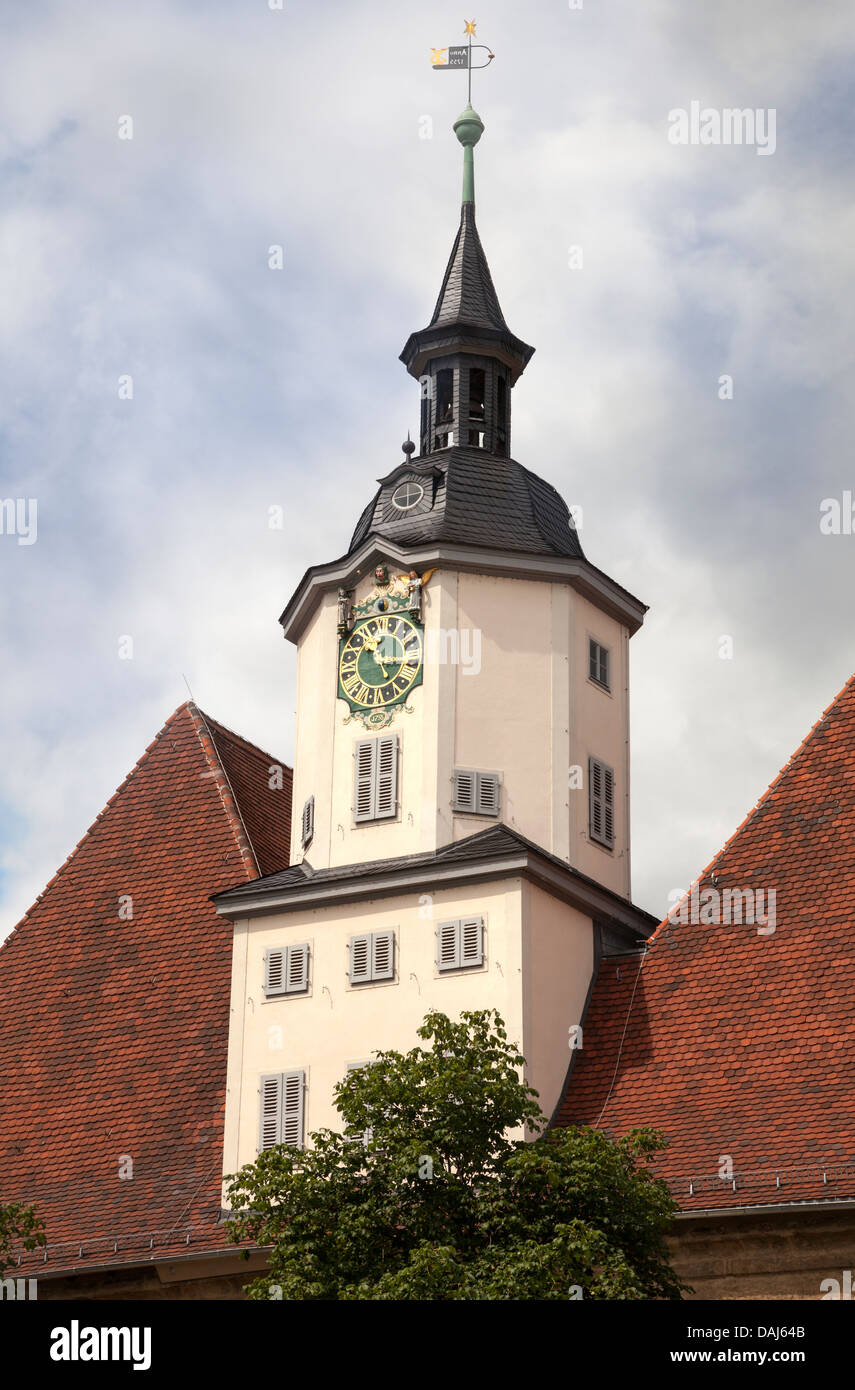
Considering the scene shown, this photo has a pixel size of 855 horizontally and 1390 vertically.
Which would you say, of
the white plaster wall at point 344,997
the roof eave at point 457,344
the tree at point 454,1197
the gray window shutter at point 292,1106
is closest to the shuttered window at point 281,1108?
the gray window shutter at point 292,1106

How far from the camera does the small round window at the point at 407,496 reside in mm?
31688

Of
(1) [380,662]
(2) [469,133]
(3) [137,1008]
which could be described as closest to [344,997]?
(1) [380,662]

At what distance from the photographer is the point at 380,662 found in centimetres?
3059

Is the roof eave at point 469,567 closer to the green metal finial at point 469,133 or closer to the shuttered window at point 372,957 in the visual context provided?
the shuttered window at point 372,957

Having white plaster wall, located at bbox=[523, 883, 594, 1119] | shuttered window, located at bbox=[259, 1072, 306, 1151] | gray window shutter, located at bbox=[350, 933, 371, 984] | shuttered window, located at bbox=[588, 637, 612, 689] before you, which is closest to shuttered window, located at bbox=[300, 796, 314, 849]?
gray window shutter, located at bbox=[350, 933, 371, 984]

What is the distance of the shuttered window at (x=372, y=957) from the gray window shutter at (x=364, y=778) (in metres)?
1.75

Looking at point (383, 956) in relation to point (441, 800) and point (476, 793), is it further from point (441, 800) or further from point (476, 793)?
point (476, 793)

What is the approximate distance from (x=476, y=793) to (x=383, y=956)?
8.15ft

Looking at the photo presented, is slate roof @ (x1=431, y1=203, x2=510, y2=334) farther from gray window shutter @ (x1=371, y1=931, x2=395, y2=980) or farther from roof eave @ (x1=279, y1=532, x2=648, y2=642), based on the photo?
gray window shutter @ (x1=371, y1=931, x2=395, y2=980)

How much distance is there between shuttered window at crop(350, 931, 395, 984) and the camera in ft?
93.3

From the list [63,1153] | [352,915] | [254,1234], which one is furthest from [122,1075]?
[254,1234]

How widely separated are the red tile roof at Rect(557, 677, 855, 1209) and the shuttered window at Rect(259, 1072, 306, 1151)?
10.5 ft

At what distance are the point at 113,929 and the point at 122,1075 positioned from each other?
313cm
